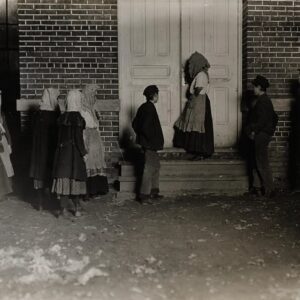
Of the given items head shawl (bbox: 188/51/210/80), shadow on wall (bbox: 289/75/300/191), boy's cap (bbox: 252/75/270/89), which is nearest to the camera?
boy's cap (bbox: 252/75/270/89)

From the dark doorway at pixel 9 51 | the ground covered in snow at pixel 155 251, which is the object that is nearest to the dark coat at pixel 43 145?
the ground covered in snow at pixel 155 251

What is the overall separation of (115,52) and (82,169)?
2.93 m

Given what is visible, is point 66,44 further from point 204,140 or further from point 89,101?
point 204,140

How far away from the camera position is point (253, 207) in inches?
309

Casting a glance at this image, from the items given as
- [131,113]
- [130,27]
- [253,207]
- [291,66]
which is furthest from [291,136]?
[130,27]

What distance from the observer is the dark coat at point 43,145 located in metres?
7.88

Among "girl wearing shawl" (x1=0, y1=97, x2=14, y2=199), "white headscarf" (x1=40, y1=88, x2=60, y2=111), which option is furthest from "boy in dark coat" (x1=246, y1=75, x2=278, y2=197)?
"girl wearing shawl" (x1=0, y1=97, x2=14, y2=199)

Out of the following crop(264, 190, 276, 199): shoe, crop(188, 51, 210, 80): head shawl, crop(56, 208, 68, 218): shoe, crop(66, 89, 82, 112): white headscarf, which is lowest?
crop(56, 208, 68, 218): shoe

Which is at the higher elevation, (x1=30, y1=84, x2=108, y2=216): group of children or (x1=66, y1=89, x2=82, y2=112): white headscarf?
(x1=66, y1=89, x2=82, y2=112): white headscarf

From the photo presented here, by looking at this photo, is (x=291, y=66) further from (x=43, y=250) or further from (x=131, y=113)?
(x=43, y=250)

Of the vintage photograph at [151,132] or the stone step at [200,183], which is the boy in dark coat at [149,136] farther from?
the stone step at [200,183]

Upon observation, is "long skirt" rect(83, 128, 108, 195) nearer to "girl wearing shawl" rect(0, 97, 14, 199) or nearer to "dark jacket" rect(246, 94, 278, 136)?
"girl wearing shawl" rect(0, 97, 14, 199)

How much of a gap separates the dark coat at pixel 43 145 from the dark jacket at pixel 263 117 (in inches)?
126

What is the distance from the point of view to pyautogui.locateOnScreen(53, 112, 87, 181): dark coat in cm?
708
